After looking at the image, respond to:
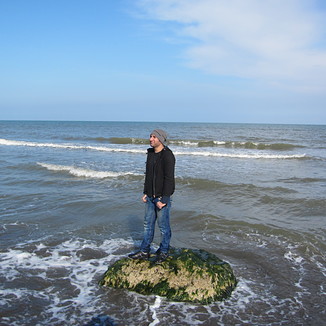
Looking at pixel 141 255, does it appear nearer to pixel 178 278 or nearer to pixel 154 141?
pixel 178 278

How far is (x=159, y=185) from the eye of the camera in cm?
493

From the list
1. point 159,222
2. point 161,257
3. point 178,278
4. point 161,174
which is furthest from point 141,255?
point 161,174

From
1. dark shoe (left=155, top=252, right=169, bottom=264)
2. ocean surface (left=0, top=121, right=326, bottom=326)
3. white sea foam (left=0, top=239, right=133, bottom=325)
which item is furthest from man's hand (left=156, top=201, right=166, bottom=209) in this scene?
white sea foam (left=0, top=239, right=133, bottom=325)

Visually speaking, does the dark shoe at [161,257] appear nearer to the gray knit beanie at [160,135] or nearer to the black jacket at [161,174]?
the black jacket at [161,174]

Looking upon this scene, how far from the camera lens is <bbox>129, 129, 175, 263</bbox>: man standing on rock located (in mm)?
4840

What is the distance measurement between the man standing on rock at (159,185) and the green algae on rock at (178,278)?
0.74 feet

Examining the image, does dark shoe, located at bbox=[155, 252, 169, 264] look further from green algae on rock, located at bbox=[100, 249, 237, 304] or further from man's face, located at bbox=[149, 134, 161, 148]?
man's face, located at bbox=[149, 134, 161, 148]

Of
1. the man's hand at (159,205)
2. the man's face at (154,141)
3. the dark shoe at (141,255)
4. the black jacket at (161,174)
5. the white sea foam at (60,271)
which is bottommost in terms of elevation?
the white sea foam at (60,271)

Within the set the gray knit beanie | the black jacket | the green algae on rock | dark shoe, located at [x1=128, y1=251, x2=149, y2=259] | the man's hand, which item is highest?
the gray knit beanie

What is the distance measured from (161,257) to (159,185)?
3.90 ft

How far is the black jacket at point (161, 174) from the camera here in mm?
4840

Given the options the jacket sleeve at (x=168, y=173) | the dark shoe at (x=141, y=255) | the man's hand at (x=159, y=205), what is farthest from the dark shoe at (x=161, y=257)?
the jacket sleeve at (x=168, y=173)

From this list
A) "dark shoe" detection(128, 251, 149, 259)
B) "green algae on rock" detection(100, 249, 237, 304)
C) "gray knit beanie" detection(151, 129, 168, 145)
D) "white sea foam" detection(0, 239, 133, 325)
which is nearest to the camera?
"white sea foam" detection(0, 239, 133, 325)

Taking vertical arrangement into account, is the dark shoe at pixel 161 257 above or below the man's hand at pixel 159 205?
below
